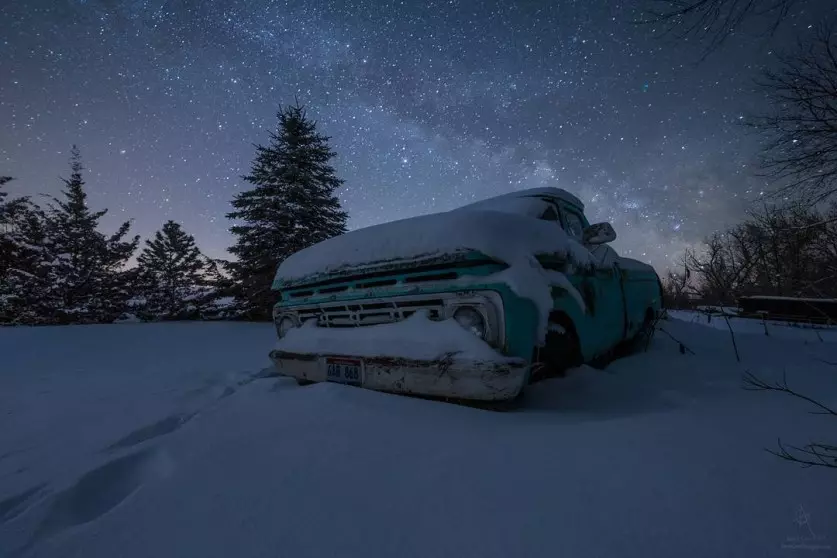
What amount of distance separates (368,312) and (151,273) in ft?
68.5

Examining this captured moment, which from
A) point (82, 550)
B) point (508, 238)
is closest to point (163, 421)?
point (82, 550)

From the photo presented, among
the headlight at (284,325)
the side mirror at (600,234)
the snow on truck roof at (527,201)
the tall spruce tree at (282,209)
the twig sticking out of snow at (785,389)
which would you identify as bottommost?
the twig sticking out of snow at (785,389)

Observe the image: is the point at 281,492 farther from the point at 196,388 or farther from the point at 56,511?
the point at 196,388

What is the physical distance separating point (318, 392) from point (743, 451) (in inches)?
78.9

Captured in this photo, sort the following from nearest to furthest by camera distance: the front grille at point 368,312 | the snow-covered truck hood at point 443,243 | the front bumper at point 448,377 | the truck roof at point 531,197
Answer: the front bumper at point 448,377
the snow-covered truck hood at point 443,243
the front grille at point 368,312
the truck roof at point 531,197

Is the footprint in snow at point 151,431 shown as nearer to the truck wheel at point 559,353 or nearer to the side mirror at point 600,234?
the truck wheel at point 559,353

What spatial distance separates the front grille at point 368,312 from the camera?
219 cm

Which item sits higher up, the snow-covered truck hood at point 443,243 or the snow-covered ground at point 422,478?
Answer: the snow-covered truck hood at point 443,243

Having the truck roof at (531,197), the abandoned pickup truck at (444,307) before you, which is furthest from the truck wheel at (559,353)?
the truck roof at (531,197)

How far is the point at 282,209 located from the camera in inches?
516

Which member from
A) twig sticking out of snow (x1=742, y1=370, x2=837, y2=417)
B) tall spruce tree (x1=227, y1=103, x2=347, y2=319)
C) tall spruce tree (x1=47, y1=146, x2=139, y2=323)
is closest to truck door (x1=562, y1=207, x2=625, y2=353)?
twig sticking out of snow (x1=742, y1=370, x2=837, y2=417)

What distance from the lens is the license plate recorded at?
231 centimetres

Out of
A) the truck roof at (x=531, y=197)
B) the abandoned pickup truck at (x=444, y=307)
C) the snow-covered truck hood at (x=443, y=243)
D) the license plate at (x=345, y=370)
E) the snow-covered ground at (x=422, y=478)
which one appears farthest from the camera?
the truck roof at (x=531, y=197)

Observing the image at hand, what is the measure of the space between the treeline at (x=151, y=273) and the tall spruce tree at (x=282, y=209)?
37 millimetres
